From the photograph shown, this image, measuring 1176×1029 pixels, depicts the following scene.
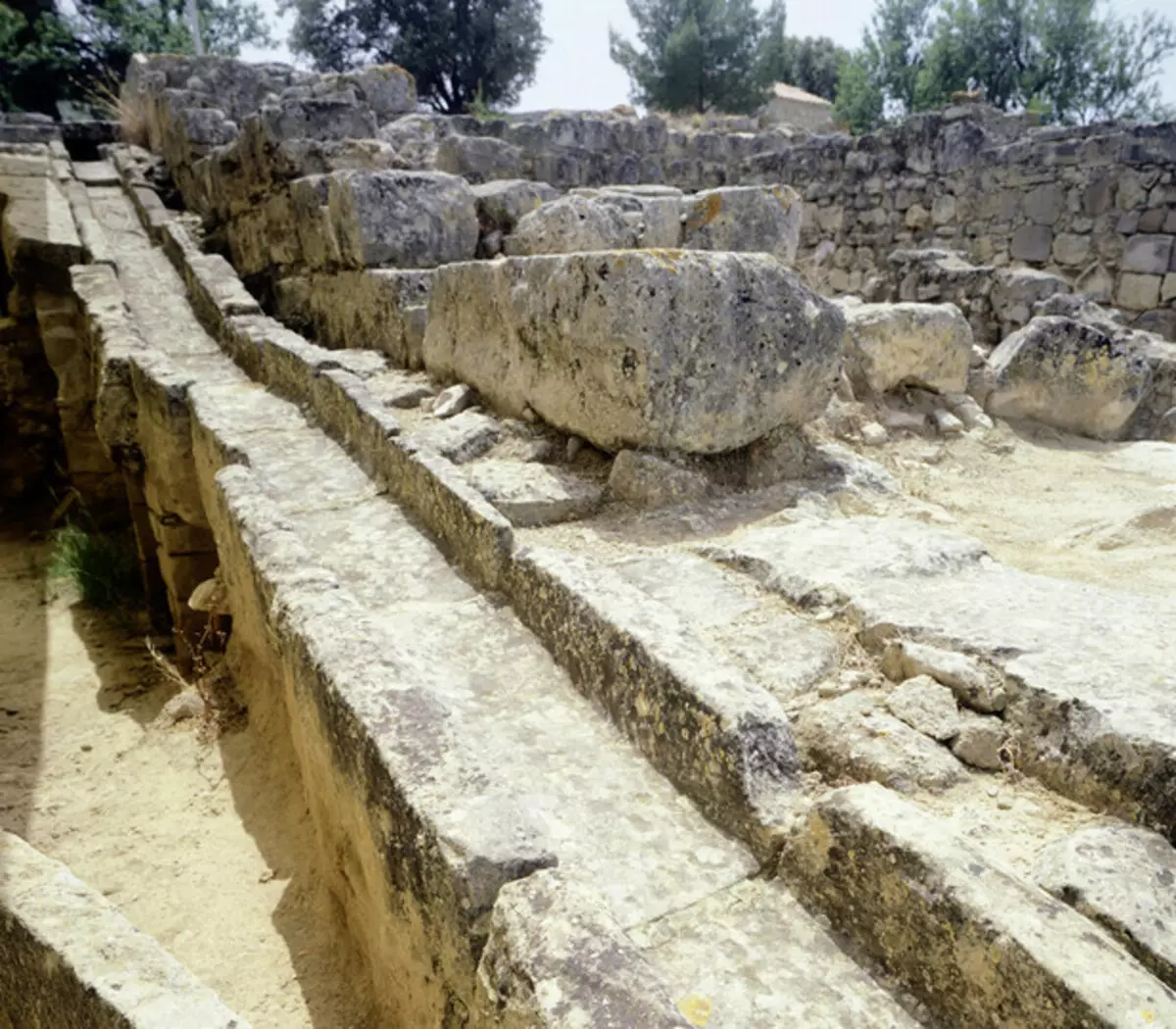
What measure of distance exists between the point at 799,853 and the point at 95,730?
156 inches

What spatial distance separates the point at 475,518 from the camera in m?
2.73

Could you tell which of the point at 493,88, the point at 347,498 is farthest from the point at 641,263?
the point at 493,88

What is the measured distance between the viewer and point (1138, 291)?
28.1 ft

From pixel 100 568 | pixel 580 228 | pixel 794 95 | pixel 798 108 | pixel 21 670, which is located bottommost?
pixel 21 670

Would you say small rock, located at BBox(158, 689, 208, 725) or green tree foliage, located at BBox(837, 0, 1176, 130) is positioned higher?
green tree foliage, located at BBox(837, 0, 1176, 130)

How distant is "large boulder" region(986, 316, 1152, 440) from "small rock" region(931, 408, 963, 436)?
38 centimetres

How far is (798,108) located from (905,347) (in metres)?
32.4

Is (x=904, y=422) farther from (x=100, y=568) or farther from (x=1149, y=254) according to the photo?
Result: (x=1149, y=254)

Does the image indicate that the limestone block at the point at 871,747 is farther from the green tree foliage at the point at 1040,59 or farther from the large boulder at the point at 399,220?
the green tree foliage at the point at 1040,59

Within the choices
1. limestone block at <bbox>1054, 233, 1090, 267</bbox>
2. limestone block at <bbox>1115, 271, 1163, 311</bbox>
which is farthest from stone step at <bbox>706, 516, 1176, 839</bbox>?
limestone block at <bbox>1054, 233, 1090, 267</bbox>

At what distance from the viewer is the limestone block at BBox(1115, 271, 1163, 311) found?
839cm

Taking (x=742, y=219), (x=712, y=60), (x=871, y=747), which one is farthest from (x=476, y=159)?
(x=712, y=60)

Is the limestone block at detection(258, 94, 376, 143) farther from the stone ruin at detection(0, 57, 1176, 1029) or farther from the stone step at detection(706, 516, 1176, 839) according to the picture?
the stone step at detection(706, 516, 1176, 839)

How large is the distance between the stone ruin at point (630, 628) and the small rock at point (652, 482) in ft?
0.04
